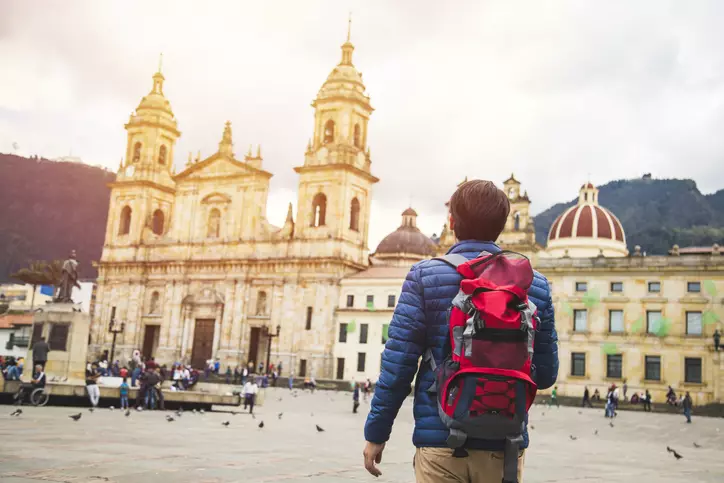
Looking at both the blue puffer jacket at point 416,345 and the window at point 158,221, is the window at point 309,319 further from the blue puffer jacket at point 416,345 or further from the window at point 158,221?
the blue puffer jacket at point 416,345

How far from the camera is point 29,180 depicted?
137625 mm

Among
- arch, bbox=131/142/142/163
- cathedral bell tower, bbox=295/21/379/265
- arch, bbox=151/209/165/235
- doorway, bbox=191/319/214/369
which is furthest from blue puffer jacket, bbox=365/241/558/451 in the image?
arch, bbox=131/142/142/163

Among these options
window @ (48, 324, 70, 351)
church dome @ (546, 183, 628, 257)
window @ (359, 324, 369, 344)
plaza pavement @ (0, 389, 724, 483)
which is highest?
church dome @ (546, 183, 628, 257)

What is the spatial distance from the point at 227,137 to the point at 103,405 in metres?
46.2

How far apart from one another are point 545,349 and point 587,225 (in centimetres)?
5533

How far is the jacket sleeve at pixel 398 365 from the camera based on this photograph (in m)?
3.42

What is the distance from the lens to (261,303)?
60.6 meters

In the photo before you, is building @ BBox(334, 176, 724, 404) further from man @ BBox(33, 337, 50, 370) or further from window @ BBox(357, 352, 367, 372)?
man @ BBox(33, 337, 50, 370)

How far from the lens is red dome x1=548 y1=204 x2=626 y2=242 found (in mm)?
56906

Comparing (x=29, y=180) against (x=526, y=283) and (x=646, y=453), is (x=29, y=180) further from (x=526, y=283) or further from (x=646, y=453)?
(x=526, y=283)

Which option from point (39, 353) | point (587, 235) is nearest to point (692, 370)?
point (587, 235)

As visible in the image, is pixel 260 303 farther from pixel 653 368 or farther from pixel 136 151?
pixel 653 368

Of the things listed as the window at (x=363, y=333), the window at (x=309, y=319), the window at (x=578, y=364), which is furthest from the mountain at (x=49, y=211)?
the window at (x=578, y=364)

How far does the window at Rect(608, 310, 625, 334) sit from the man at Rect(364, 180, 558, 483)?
4782 centimetres
